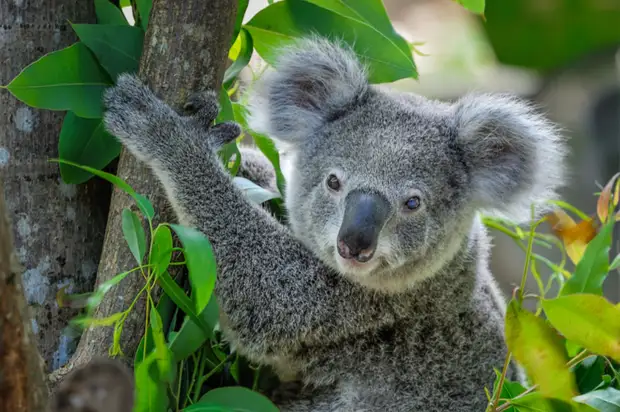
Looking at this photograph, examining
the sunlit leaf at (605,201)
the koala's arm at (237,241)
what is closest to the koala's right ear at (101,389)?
the koala's arm at (237,241)

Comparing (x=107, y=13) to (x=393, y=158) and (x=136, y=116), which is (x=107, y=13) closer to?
(x=136, y=116)

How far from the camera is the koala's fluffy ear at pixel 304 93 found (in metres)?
2.63

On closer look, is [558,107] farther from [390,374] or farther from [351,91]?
[390,374]

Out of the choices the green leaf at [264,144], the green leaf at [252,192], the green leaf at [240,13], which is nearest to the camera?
the green leaf at [240,13]

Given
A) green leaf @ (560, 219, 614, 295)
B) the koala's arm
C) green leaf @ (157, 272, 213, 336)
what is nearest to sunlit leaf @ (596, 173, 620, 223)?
green leaf @ (560, 219, 614, 295)

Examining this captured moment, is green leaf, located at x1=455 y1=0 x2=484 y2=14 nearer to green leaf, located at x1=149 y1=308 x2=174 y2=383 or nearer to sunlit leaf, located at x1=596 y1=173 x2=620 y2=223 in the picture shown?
sunlit leaf, located at x1=596 y1=173 x2=620 y2=223

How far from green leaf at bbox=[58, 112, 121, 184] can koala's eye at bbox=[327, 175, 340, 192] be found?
2.42 ft

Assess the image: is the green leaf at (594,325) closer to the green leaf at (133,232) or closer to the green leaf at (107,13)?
the green leaf at (133,232)

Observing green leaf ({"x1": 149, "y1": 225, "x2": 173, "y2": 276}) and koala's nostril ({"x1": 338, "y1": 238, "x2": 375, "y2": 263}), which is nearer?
green leaf ({"x1": 149, "y1": 225, "x2": 173, "y2": 276})

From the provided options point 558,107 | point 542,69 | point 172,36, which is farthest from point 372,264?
point 558,107

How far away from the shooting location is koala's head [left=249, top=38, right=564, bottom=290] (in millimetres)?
2414

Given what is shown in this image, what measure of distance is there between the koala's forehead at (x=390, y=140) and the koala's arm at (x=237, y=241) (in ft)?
1.18

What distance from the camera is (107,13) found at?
7.38ft

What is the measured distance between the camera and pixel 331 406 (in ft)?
8.50
